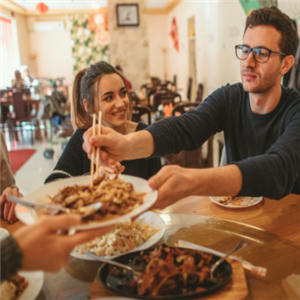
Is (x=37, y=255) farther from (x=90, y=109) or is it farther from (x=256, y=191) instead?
(x=90, y=109)

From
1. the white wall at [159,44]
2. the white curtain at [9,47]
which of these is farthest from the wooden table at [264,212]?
the white wall at [159,44]

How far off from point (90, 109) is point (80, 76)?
0.29m

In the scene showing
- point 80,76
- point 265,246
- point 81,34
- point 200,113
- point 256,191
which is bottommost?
point 265,246

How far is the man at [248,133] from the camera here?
1.01 m

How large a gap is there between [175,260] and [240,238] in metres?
0.30

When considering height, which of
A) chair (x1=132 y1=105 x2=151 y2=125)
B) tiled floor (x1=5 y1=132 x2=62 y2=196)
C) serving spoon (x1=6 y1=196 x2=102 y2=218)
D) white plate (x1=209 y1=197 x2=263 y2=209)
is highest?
serving spoon (x1=6 y1=196 x2=102 y2=218)

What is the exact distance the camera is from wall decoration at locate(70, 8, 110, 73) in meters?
12.7

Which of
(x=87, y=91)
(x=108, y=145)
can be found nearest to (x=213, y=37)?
(x=87, y=91)

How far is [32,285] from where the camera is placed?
823mm

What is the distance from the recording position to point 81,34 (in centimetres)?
1283

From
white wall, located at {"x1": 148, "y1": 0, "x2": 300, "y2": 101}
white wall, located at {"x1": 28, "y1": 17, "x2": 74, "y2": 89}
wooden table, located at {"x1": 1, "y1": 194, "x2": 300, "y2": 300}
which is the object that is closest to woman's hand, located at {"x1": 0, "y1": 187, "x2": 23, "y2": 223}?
wooden table, located at {"x1": 1, "y1": 194, "x2": 300, "y2": 300}

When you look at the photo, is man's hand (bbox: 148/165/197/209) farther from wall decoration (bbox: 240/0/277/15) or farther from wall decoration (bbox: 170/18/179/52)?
wall decoration (bbox: 170/18/179/52)

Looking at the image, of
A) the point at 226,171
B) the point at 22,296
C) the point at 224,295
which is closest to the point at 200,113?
the point at 226,171

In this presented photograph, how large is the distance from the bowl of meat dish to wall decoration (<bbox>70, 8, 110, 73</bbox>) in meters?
12.5
